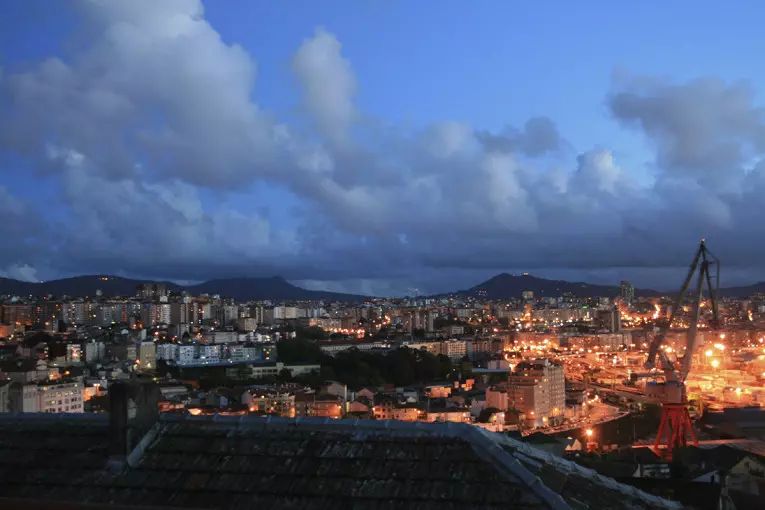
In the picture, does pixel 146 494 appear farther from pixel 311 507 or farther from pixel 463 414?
pixel 463 414

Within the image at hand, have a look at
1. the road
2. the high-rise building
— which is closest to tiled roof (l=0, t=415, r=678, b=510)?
the road

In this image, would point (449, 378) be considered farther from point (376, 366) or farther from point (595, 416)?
point (595, 416)

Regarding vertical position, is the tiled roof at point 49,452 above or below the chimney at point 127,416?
below

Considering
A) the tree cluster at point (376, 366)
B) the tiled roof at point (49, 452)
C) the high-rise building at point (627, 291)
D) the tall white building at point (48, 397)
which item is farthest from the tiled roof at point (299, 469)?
the high-rise building at point (627, 291)

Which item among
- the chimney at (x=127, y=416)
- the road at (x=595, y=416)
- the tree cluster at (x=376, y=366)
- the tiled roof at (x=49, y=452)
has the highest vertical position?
the chimney at (x=127, y=416)

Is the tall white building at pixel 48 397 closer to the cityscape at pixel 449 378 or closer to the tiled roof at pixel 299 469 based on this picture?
the cityscape at pixel 449 378

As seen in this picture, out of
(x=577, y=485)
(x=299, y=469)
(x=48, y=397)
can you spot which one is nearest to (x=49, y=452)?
(x=299, y=469)
